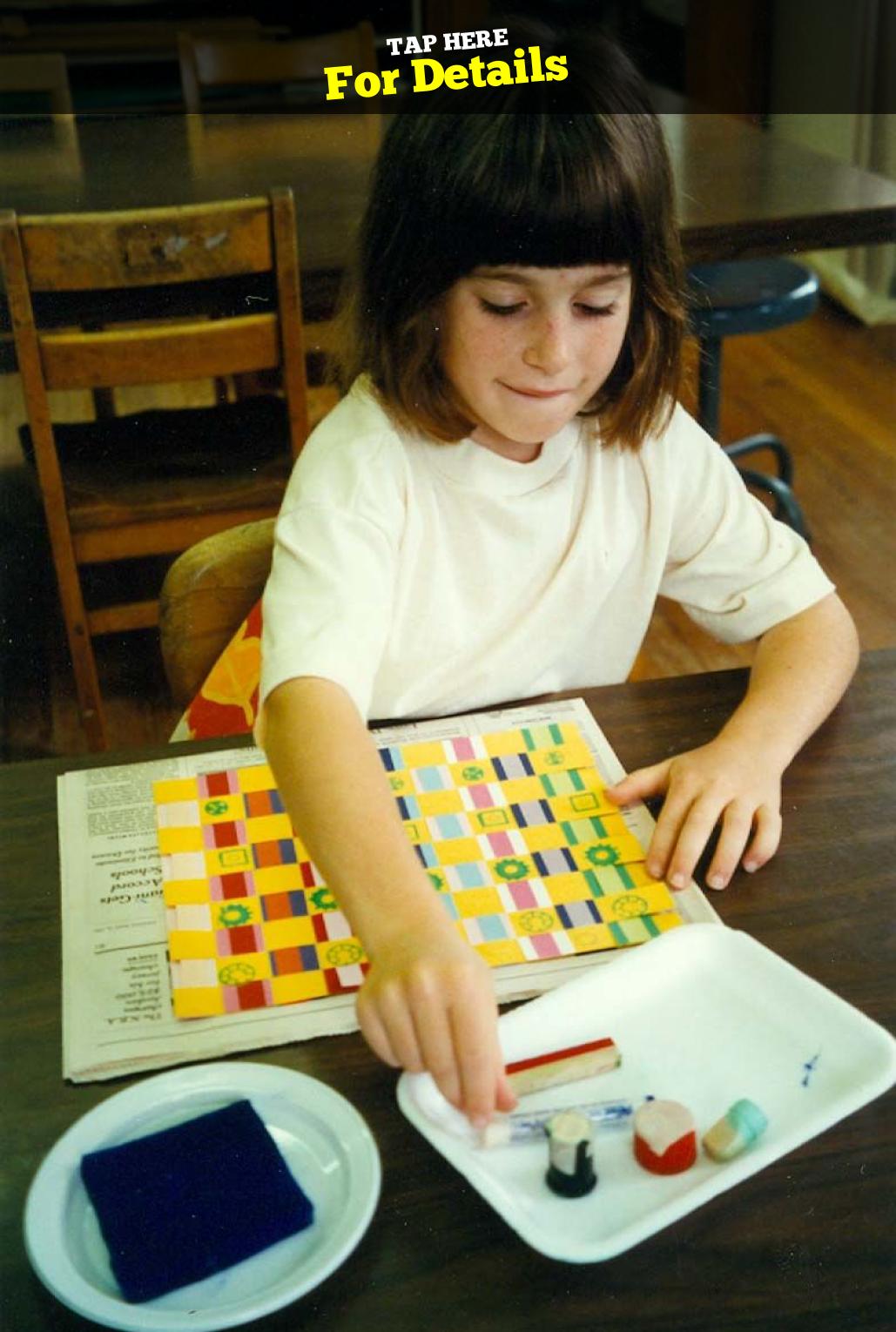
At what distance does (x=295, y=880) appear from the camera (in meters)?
0.84


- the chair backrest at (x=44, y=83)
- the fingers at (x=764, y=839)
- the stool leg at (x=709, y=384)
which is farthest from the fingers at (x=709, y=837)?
the chair backrest at (x=44, y=83)

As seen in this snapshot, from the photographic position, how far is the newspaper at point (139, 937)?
2.37 ft

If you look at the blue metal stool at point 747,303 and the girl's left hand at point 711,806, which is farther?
the blue metal stool at point 747,303

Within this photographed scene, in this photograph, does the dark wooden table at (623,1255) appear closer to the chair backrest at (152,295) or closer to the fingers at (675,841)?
the fingers at (675,841)

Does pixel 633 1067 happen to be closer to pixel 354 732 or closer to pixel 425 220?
pixel 354 732

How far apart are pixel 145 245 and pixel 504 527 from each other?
0.82 meters

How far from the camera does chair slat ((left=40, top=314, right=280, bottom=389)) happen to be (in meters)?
1.83

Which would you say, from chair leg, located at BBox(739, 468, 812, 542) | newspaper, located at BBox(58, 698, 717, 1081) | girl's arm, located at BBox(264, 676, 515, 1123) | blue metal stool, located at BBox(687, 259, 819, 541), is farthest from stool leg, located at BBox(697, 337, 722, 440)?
girl's arm, located at BBox(264, 676, 515, 1123)

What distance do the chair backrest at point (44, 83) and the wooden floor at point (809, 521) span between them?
678 mm

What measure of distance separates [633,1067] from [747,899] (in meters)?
0.16

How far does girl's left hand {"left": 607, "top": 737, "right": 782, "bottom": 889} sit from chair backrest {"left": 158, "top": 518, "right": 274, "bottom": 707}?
1.22ft

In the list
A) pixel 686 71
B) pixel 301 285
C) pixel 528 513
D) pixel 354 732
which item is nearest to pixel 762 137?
pixel 686 71

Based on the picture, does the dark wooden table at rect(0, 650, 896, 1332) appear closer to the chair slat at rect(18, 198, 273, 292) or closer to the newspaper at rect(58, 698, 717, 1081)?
the newspaper at rect(58, 698, 717, 1081)

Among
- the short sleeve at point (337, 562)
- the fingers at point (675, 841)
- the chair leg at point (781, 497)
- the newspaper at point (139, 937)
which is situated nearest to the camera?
the newspaper at point (139, 937)
